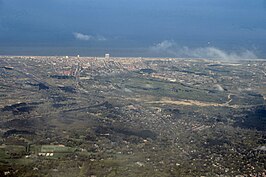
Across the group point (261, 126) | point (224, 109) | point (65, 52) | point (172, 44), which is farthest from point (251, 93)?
point (172, 44)

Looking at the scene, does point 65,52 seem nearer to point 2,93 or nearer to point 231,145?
point 2,93

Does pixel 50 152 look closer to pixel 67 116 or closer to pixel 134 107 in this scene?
pixel 67 116

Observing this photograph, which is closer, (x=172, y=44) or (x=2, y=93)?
(x=2, y=93)

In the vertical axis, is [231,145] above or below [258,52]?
below

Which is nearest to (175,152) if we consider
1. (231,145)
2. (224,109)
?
(231,145)

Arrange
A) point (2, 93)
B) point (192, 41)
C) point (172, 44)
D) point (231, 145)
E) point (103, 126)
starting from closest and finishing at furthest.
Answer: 1. point (231, 145)
2. point (103, 126)
3. point (2, 93)
4. point (172, 44)
5. point (192, 41)

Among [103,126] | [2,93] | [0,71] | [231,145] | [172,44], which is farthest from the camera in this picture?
[172,44]
